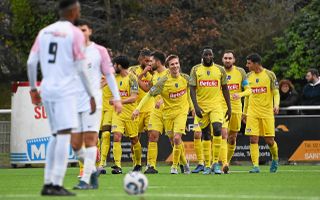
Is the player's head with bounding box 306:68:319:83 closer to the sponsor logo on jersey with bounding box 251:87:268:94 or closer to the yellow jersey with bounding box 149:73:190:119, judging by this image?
the sponsor logo on jersey with bounding box 251:87:268:94

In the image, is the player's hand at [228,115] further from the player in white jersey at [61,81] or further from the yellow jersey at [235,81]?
the player in white jersey at [61,81]

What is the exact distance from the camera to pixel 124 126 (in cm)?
2378

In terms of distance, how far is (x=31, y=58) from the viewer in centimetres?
1403

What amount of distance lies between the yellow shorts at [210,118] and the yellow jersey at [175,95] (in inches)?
17.5

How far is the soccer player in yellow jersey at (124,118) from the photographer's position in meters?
23.1

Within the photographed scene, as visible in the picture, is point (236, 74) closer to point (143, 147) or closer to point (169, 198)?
point (143, 147)

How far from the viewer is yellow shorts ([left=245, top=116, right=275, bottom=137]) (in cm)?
2411

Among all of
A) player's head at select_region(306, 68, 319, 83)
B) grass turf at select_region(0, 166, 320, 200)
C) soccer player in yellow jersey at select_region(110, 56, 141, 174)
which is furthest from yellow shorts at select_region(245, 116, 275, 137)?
player's head at select_region(306, 68, 319, 83)

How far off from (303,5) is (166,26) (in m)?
5.39

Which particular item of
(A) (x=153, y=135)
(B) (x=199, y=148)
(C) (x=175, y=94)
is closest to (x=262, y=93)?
(B) (x=199, y=148)

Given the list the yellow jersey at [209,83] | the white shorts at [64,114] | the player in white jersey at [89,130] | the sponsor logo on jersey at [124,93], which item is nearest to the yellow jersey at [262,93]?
the yellow jersey at [209,83]

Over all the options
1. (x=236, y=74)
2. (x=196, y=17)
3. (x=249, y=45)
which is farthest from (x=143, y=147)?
(x=196, y=17)

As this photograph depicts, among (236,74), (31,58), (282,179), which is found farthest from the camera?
(236,74)

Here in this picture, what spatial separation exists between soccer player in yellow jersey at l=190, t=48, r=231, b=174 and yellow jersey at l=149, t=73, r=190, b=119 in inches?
13.2
